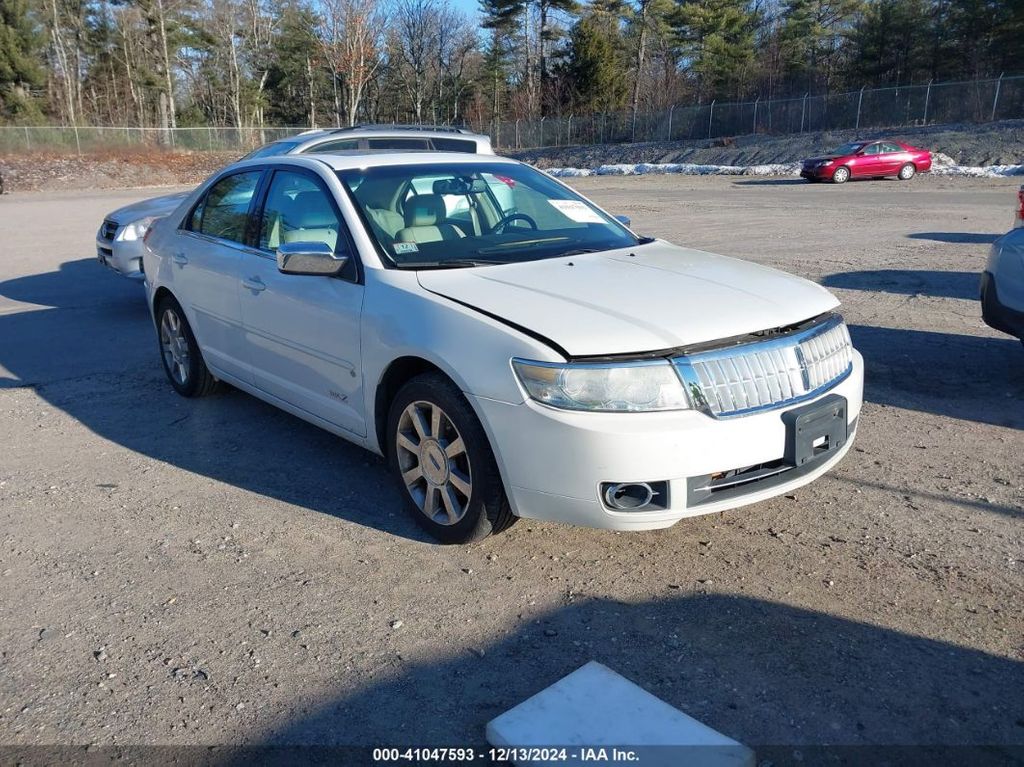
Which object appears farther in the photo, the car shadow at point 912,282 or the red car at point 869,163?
the red car at point 869,163

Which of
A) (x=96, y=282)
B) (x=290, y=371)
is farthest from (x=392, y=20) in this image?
(x=290, y=371)

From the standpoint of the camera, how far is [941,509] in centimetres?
425

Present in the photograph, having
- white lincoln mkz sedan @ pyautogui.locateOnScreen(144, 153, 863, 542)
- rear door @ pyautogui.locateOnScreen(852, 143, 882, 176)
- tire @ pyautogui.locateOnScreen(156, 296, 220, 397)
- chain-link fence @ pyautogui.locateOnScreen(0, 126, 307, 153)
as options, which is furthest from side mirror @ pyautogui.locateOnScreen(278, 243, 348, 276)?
chain-link fence @ pyautogui.locateOnScreen(0, 126, 307, 153)

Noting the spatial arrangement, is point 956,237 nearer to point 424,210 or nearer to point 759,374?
point 424,210

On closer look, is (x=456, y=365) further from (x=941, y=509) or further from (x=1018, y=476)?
(x=1018, y=476)

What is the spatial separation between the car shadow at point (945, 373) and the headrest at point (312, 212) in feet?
12.2

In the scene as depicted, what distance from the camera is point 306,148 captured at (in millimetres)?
8508

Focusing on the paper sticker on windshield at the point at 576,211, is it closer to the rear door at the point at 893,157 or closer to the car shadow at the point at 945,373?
the car shadow at the point at 945,373

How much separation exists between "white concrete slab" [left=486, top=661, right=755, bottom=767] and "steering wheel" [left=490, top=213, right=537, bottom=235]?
261cm

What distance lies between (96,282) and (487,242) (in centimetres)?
884

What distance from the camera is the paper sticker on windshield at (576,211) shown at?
5.14 m

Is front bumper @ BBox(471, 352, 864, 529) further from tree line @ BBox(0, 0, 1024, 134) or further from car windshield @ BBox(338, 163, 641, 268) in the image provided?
tree line @ BBox(0, 0, 1024, 134)

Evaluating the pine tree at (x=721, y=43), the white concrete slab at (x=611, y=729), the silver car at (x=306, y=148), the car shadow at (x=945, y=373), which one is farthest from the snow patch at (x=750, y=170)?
the white concrete slab at (x=611, y=729)

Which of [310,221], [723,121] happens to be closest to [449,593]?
[310,221]
